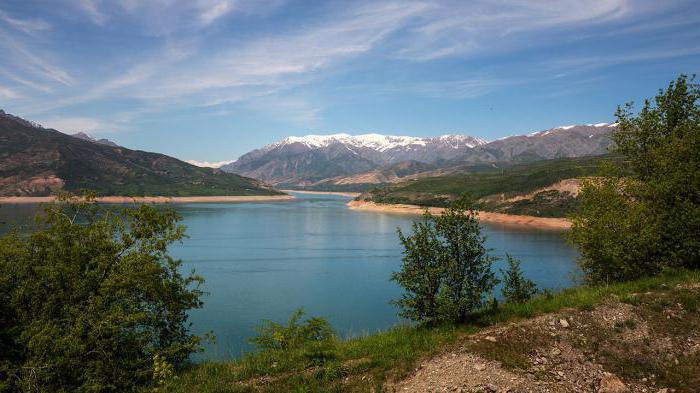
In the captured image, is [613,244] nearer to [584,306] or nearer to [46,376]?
[584,306]

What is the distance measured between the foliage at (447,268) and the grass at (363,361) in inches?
28.8

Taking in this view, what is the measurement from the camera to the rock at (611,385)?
11883 mm

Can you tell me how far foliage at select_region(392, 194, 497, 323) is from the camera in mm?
15695

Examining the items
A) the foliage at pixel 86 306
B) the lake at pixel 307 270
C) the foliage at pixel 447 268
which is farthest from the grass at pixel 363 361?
the lake at pixel 307 270

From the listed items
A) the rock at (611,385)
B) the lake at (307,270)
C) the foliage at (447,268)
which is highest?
the foliage at (447,268)

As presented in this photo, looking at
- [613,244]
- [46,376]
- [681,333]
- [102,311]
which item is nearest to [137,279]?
[102,311]

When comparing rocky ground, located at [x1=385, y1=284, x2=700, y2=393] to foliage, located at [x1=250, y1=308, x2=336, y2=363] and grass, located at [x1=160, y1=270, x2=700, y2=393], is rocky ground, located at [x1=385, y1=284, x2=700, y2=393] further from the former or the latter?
foliage, located at [x1=250, y1=308, x2=336, y2=363]

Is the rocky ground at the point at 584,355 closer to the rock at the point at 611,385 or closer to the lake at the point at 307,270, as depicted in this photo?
the rock at the point at 611,385

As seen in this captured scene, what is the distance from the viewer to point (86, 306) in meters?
14.3

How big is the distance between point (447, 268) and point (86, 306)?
12.6 m

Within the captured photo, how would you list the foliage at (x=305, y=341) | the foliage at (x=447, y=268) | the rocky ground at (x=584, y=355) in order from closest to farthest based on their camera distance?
1. the rocky ground at (x=584, y=355)
2. the foliage at (x=305, y=341)
3. the foliage at (x=447, y=268)

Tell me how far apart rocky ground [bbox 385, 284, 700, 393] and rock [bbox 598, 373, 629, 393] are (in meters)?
0.02

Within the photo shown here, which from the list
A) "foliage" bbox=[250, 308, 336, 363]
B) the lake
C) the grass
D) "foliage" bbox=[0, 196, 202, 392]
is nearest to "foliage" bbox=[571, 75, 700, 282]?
the grass

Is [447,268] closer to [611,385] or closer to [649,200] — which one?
[611,385]
